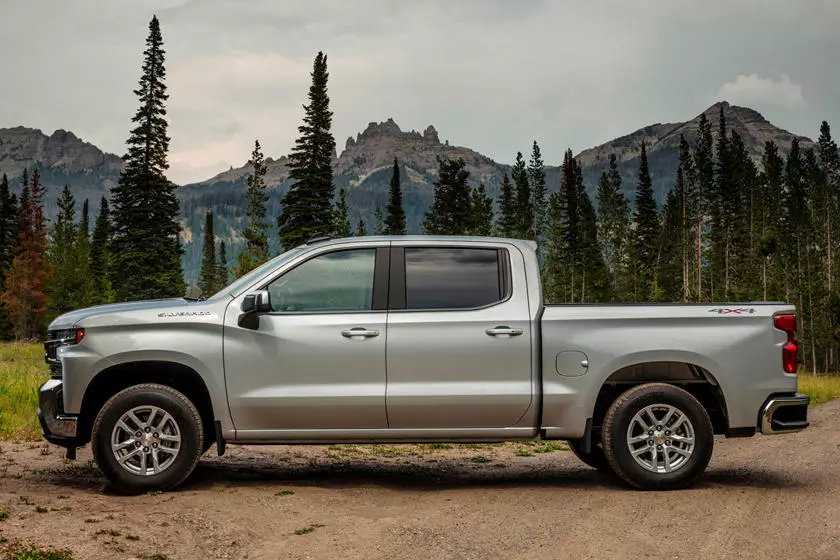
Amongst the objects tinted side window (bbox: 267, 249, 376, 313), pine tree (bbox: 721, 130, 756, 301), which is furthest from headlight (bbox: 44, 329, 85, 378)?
pine tree (bbox: 721, 130, 756, 301)

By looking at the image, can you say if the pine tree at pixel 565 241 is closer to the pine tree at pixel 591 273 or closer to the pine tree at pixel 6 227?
the pine tree at pixel 591 273

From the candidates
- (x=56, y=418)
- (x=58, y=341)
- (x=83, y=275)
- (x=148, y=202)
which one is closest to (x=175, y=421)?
(x=56, y=418)

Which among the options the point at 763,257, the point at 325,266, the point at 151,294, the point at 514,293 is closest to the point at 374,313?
the point at 325,266

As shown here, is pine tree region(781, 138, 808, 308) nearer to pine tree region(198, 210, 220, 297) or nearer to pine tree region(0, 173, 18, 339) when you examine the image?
pine tree region(0, 173, 18, 339)

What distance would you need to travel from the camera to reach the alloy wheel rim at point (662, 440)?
756cm

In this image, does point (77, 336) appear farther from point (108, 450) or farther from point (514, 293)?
point (514, 293)

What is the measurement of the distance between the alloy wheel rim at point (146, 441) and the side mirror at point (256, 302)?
1172mm

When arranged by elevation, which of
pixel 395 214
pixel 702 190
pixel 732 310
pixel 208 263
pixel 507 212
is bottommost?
pixel 732 310

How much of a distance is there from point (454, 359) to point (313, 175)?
158 ft

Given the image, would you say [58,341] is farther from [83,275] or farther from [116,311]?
[83,275]

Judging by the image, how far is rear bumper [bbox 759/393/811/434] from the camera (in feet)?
25.0

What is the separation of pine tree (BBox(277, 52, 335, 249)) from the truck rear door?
4602 centimetres

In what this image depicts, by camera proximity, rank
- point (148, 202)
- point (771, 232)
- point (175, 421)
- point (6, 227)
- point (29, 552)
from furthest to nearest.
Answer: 1. point (771, 232)
2. point (6, 227)
3. point (148, 202)
4. point (175, 421)
5. point (29, 552)

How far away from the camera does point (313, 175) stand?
5456 centimetres
